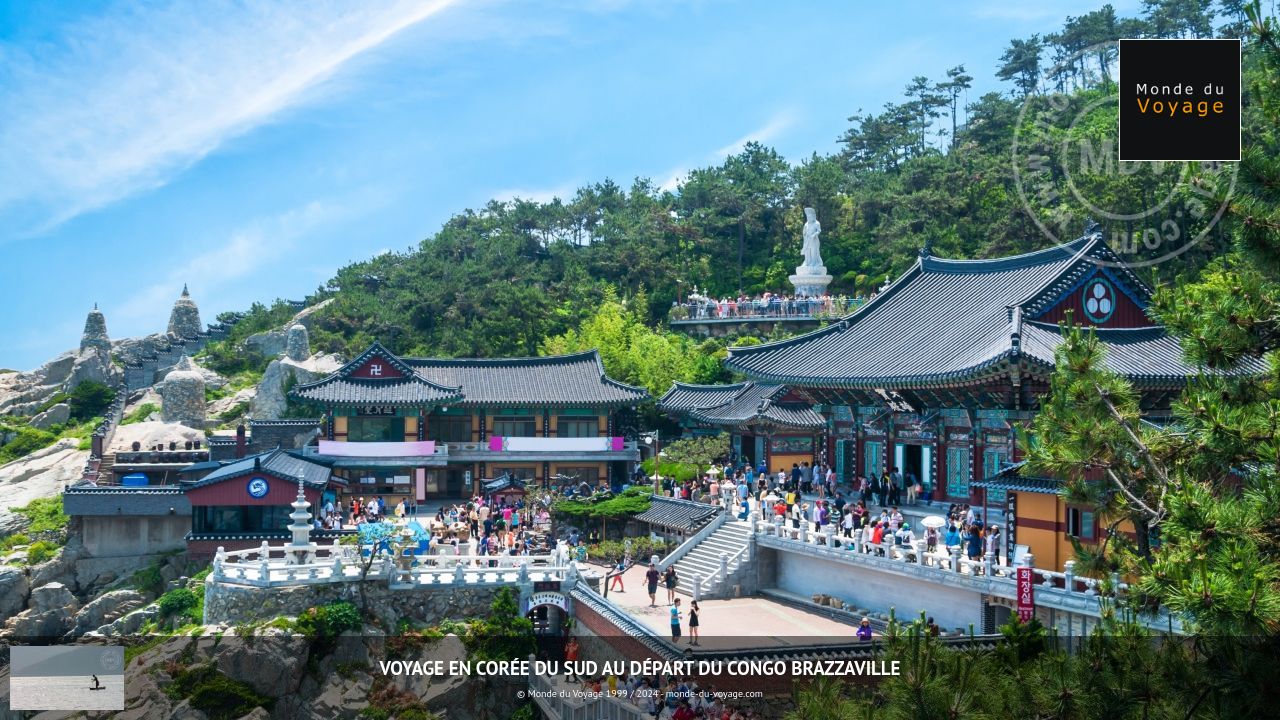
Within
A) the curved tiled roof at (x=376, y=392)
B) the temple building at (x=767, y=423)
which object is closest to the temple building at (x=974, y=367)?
the temple building at (x=767, y=423)

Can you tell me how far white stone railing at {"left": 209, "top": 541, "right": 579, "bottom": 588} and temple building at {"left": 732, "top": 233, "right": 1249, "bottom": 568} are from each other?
1107cm

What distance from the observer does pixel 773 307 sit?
218 ft

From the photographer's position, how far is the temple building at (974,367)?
96.2 feet

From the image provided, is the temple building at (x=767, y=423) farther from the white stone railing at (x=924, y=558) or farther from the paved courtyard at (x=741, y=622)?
the paved courtyard at (x=741, y=622)

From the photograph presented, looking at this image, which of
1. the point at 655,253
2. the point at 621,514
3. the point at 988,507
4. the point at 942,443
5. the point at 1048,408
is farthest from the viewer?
the point at 655,253

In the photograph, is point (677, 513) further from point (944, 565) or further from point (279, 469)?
point (279, 469)

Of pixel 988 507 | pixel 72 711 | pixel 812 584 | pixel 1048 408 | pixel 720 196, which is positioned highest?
pixel 720 196

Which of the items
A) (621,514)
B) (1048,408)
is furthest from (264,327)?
(1048,408)

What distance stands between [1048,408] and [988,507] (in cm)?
1546

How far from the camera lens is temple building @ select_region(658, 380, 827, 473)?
42781 millimetres

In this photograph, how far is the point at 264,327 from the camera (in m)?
79.4

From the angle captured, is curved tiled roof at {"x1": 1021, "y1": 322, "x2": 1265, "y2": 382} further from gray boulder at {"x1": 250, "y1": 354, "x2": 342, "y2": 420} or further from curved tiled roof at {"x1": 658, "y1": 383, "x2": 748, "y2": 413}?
gray boulder at {"x1": 250, "y1": 354, "x2": 342, "y2": 420}

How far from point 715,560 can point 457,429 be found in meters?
21.3

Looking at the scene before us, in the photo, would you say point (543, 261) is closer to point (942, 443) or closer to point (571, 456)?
point (571, 456)
